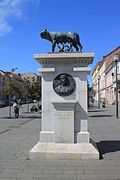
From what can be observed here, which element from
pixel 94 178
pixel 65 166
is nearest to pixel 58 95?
pixel 65 166

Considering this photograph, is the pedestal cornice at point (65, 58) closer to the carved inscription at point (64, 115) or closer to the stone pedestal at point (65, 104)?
the stone pedestal at point (65, 104)

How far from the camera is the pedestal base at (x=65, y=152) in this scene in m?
9.49

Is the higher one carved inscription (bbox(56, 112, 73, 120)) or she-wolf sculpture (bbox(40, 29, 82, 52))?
she-wolf sculpture (bbox(40, 29, 82, 52))

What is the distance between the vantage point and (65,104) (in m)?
10.1

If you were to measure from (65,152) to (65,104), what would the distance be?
141 cm

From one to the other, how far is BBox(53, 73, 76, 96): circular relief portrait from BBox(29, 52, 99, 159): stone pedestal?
0.10 feet

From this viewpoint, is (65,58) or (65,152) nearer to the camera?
(65,152)

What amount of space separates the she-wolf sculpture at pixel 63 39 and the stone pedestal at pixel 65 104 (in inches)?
25.3

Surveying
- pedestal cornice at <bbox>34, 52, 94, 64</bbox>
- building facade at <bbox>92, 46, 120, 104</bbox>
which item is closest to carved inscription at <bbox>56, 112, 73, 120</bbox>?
pedestal cornice at <bbox>34, 52, 94, 64</bbox>

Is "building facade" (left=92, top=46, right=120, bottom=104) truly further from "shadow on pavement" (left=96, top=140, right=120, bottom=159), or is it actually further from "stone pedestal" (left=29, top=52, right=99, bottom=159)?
"stone pedestal" (left=29, top=52, right=99, bottom=159)

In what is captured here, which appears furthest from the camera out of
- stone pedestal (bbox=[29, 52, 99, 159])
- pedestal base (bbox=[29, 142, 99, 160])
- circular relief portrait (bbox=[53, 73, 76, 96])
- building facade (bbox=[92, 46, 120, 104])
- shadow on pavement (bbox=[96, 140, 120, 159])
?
building facade (bbox=[92, 46, 120, 104])

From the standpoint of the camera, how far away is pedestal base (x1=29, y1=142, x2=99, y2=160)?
9.49 metres

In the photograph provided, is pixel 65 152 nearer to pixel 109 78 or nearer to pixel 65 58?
pixel 65 58

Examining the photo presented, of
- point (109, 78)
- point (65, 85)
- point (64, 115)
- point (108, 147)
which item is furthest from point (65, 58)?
point (109, 78)
